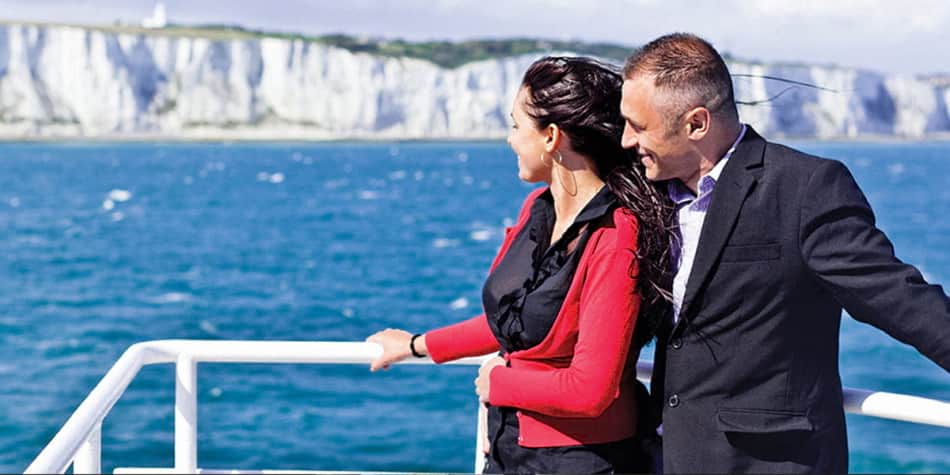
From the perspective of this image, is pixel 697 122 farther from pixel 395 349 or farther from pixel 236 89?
pixel 236 89

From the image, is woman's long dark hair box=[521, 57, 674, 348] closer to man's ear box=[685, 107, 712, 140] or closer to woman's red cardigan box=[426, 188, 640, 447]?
woman's red cardigan box=[426, 188, 640, 447]

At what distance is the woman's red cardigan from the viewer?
217 cm

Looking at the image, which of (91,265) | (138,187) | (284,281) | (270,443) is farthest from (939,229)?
(138,187)

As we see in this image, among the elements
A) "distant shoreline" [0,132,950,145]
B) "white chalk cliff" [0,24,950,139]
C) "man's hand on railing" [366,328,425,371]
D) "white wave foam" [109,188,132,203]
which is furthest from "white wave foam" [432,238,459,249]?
"distant shoreline" [0,132,950,145]

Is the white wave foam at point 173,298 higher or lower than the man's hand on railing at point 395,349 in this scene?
higher

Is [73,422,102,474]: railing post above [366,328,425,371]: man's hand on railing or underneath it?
underneath

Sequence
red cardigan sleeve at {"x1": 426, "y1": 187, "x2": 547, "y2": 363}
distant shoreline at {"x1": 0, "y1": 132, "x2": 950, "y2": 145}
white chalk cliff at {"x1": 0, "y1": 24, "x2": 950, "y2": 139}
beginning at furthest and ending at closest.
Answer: distant shoreline at {"x1": 0, "y1": 132, "x2": 950, "y2": 145} < white chalk cliff at {"x1": 0, "y1": 24, "x2": 950, "y2": 139} < red cardigan sleeve at {"x1": 426, "y1": 187, "x2": 547, "y2": 363}

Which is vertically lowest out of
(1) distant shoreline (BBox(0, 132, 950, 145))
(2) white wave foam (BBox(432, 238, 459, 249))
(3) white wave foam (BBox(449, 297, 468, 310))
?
(3) white wave foam (BBox(449, 297, 468, 310))

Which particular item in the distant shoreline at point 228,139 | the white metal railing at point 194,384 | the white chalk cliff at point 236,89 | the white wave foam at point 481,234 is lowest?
the white metal railing at point 194,384

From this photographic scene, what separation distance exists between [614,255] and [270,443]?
14235 mm

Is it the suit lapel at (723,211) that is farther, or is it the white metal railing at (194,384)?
the white metal railing at (194,384)

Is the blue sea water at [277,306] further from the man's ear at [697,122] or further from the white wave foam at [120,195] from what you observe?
the man's ear at [697,122]

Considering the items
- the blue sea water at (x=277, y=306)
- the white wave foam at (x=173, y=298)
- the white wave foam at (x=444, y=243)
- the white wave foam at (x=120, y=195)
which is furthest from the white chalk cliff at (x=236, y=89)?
the white wave foam at (x=173, y=298)

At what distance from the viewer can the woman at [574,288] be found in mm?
2188
